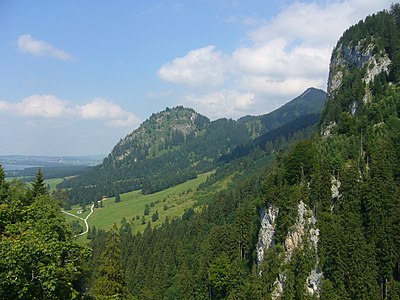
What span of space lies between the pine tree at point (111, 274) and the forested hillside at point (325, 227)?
0.28 metres

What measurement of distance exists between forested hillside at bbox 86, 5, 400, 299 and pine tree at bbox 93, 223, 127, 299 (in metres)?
0.28

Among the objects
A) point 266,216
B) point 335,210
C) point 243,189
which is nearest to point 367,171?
point 335,210

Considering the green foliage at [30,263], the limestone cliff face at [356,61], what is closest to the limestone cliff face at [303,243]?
the limestone cliff face at [356,61]

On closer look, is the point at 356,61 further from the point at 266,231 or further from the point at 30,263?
the point at 30,263

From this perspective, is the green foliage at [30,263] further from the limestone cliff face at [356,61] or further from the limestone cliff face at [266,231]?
the limestone cliff face at [356,61]

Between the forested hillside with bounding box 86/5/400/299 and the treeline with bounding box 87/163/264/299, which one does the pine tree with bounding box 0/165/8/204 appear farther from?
the treeline with bounding box 87/163/264/299

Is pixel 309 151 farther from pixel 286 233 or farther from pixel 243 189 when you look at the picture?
pixel 243 189

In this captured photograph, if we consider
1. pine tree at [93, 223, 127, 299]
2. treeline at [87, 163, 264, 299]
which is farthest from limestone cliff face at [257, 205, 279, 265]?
pine tree at [93, 223, 127, 299]

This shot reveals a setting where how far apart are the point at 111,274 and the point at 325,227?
2018 inches

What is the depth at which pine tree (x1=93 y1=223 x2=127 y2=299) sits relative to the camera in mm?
44438

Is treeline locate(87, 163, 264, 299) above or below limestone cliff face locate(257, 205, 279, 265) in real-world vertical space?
below

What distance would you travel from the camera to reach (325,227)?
77.8 m

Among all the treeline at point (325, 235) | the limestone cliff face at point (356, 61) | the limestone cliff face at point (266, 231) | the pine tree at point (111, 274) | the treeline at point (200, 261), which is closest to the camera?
the pine tree at point (111, 274)

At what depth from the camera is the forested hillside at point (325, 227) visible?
237 ft
